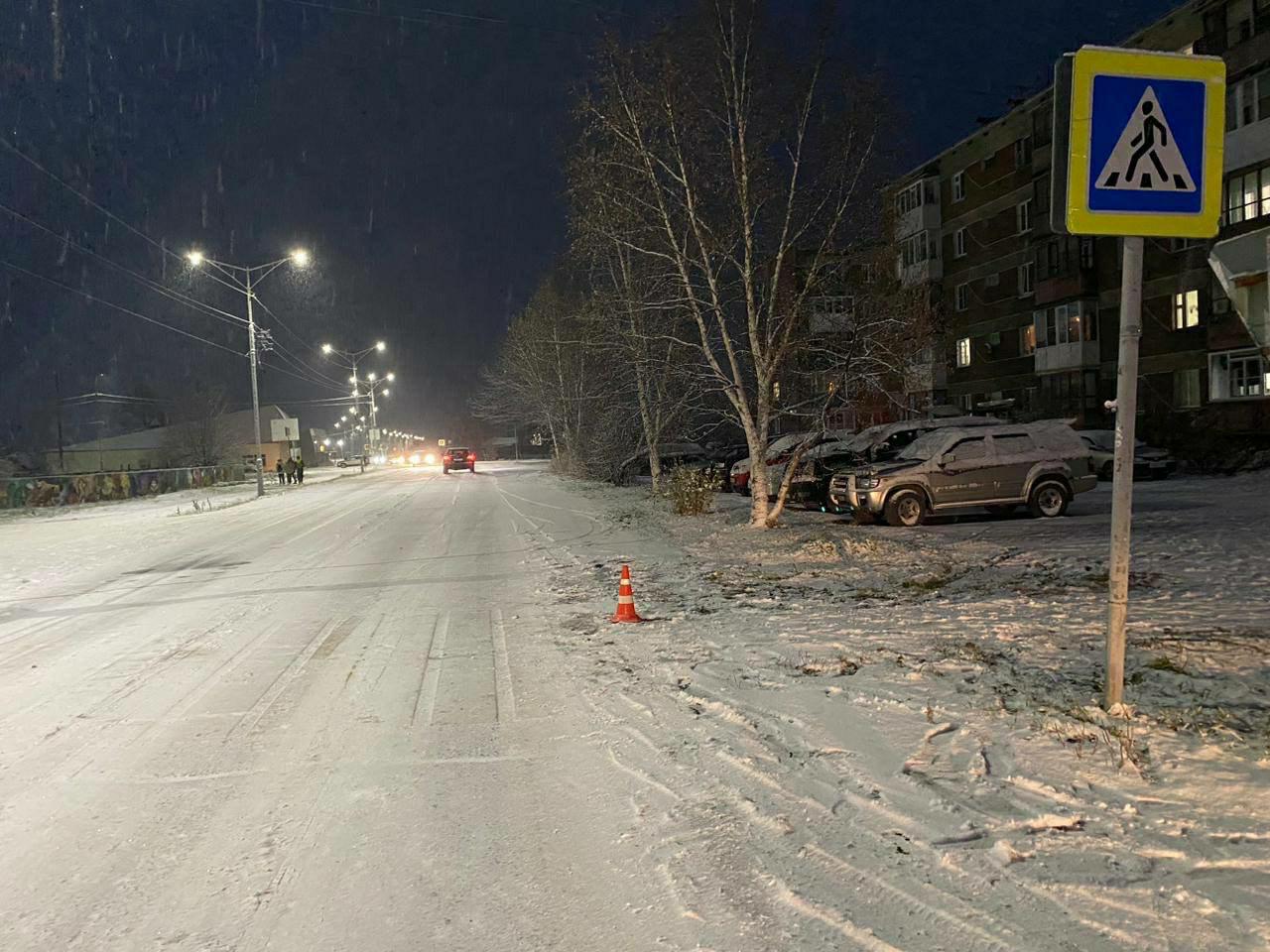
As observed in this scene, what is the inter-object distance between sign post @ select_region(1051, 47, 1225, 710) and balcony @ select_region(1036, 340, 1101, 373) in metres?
31.1

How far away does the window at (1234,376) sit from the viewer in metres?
25.5

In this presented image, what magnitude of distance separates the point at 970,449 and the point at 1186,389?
18850 millimetres

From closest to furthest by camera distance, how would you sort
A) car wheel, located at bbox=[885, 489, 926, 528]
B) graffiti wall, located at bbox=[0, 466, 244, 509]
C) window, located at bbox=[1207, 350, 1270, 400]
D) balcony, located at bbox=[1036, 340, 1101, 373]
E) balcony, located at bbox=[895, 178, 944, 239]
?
car wheel, located at bbox=[885, 489, 926, 528] → window, located at bbox=[1207, 350, 1270, 400] → graffiti wall, located at bbox=[0, 466, 244, 509] → balcony, located at bbox=[1036, 340, 1101, 373] → balcony, located at bbox=[895, 178, 944, 239]

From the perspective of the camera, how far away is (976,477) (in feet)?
49.0

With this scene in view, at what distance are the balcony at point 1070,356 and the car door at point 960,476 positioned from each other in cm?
2066

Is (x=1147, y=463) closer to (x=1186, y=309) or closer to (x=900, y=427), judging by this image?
(x=1186, y=309)

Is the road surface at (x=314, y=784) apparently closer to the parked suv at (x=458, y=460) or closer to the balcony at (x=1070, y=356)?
the balcony at (x=1070, y=356)

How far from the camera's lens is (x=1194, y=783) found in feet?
13.0

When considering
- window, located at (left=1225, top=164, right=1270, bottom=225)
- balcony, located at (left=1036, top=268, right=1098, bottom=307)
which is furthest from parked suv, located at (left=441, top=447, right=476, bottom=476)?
window, located at (left=1225, top=164, right=1270, bottom=225)

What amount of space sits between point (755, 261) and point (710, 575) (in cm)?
635

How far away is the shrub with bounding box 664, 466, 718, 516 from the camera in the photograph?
59.6 ft

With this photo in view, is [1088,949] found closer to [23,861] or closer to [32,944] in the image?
[32,944]

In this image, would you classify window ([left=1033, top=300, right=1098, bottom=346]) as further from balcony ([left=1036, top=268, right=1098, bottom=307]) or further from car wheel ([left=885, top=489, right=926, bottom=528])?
car wheel ([left=885, top=489, right=926, bottom=528])

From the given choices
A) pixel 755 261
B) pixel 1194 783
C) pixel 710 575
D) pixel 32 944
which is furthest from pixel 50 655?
pixel 755 261
